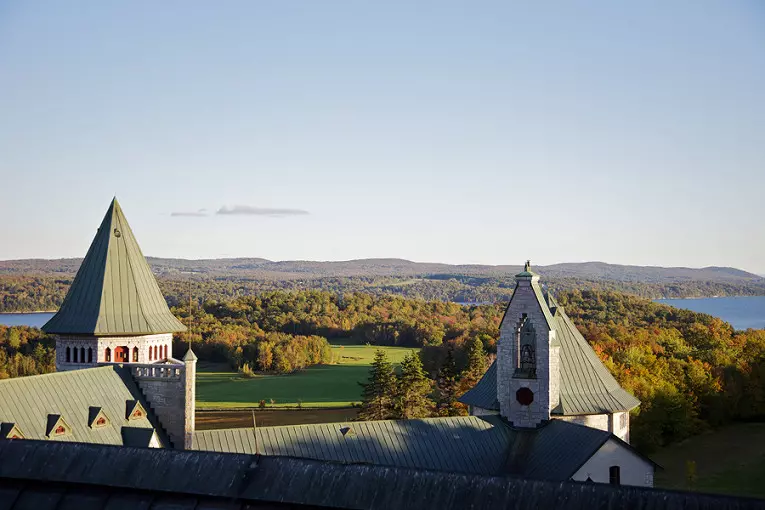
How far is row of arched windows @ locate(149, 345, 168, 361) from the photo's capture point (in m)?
36.1

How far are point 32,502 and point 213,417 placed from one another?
61764 millimetres

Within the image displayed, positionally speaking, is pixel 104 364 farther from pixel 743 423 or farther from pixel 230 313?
pixel 230 313

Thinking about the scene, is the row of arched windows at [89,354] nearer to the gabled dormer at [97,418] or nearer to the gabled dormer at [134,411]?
the gabled dormer at [134,411]

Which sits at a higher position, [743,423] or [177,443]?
[177,443]

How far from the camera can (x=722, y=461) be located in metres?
62.8

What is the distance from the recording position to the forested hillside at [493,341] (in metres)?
66.9

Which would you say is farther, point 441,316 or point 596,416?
point 441,316

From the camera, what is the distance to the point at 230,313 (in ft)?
429

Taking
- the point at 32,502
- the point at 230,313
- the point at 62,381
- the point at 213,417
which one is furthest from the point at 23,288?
the point at 32,502

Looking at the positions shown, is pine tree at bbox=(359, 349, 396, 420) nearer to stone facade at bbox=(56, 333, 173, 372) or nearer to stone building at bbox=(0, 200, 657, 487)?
stone building at bbox=(0, 200, 657, 487)

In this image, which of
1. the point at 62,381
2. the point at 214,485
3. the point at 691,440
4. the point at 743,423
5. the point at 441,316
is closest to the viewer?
the point at 214,485

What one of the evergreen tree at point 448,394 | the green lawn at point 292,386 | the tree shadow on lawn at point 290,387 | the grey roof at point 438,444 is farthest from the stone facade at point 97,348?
the green lawn at point 292,386

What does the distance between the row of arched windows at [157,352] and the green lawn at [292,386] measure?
46754 millimetres

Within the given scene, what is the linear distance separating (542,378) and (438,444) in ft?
16.1
